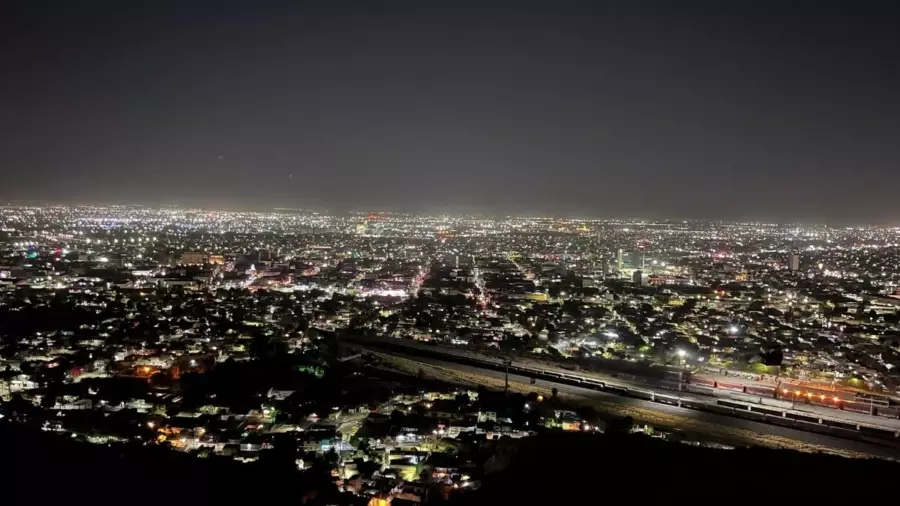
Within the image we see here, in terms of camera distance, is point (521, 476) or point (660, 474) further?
point (660, 474)

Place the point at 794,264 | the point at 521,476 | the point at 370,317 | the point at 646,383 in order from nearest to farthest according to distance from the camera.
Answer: the point at 521,476, the point at 646,383, the point at 370,317, the point at 794,264

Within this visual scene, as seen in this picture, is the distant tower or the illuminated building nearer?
the distant tower

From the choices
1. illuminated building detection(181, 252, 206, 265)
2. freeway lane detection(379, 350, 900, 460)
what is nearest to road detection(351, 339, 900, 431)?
freeway lane detection(379, 350, 900, 460)

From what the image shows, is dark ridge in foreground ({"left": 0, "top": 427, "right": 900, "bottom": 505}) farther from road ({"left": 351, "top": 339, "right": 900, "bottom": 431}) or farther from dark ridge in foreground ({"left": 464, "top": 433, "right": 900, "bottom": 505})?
road ({"left": 351, "top": 339, "right": 900, "bottom": 431})

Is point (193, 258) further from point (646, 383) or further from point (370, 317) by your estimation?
point (646, 383)

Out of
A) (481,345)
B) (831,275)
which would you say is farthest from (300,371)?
(831,275)

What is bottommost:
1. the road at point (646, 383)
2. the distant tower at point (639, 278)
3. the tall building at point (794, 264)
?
the road at point (646, 383)

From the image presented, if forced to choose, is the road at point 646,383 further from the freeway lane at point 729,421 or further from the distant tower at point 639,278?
the distant tower at point 639,278

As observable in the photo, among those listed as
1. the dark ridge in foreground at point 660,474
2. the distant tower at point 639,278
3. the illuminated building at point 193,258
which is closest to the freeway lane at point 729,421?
the dark ridge in foreground at point 660,474

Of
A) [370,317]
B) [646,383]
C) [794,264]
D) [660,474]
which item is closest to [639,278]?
[794,264]
